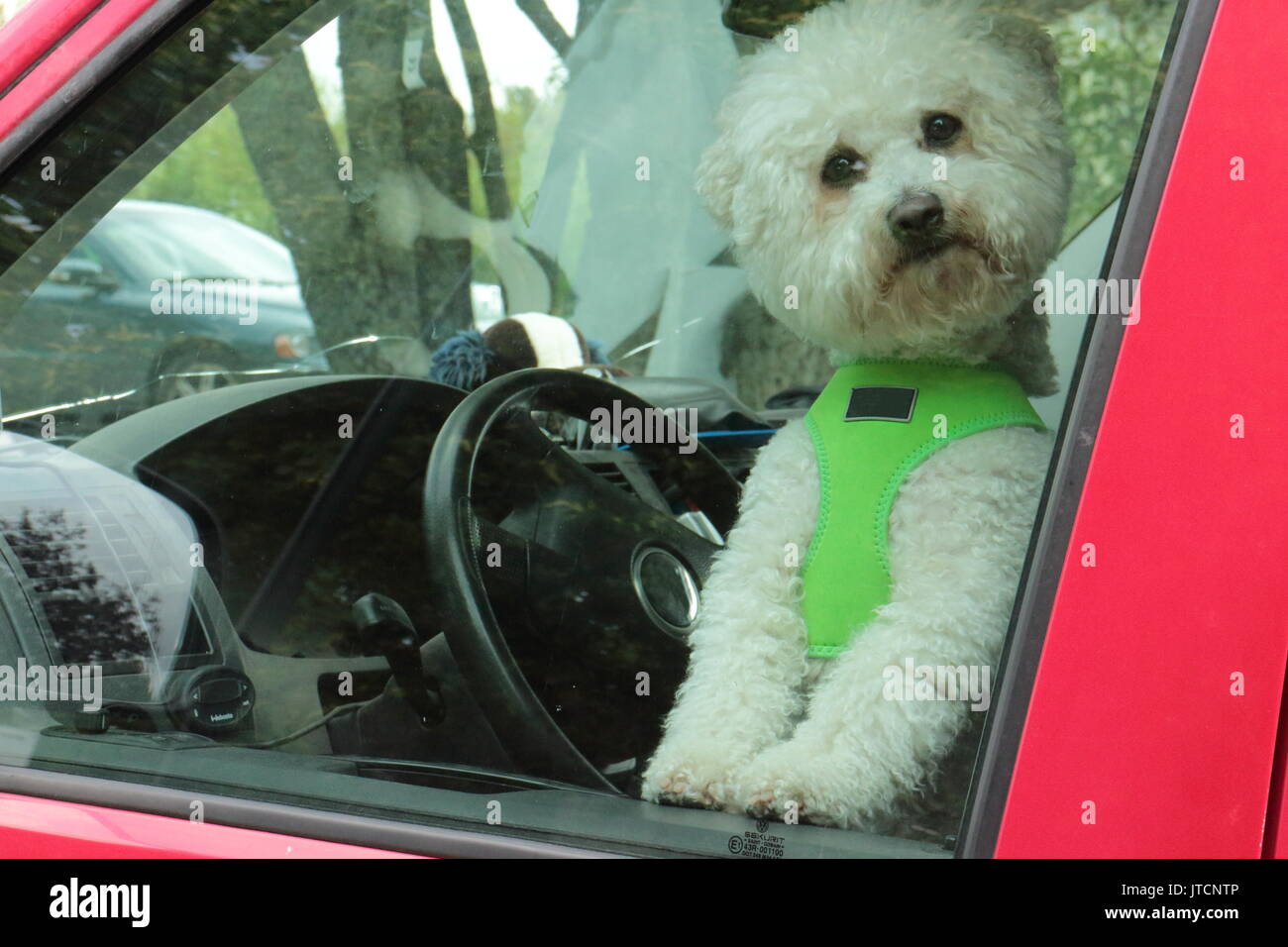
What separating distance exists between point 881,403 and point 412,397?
30.0 inches

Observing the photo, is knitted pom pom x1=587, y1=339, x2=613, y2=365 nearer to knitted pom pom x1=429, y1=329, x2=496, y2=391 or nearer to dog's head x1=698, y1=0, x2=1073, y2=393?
knitted pom pom x1=429, y1=329, x2=496, y2=391

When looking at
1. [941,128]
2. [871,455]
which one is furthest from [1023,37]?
[871,455]

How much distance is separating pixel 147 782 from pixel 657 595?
707 mm

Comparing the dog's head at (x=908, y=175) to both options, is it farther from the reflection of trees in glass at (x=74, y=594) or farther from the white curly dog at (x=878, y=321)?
the reflection of trees in glass at (x=74, y=594)

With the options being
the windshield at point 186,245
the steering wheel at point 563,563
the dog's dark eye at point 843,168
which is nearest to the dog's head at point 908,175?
the dog's dark eye at point 843,168

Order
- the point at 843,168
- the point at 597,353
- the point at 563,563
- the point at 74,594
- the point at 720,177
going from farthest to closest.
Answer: the point at 597,353 < the point at 563,563 < the point at 720,177 < the point at 843,168 < the point at 74,594

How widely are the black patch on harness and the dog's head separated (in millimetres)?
60

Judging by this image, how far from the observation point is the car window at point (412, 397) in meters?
1.27

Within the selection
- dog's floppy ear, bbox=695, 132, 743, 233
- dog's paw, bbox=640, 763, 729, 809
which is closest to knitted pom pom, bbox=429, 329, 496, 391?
dog's floppy ear, bbox=695, 132, 743, 233

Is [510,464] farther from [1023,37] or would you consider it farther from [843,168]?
[1023,37]

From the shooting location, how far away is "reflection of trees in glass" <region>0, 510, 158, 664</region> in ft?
4.42

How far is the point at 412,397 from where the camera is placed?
184 cm
